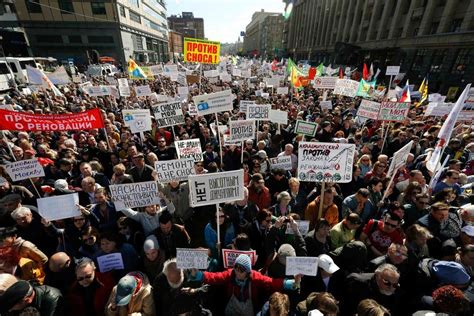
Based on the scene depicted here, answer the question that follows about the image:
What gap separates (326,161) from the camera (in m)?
4.67

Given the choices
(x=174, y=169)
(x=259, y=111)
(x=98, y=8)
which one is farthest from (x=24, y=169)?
(x=98, y=8)

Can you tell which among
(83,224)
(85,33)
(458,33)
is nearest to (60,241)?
(83,224)

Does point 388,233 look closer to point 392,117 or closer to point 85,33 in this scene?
point 392,117

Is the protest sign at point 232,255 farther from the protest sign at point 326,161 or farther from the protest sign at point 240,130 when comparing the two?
the protest sign at point 240,130

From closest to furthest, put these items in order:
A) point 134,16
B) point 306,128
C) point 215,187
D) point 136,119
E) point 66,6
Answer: point 215,187 → point 306,128 → point 136,119 → point 66,6 → point 134,16

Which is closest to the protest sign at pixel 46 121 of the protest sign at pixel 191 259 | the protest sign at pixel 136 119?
the protest sign at pixel 136 119

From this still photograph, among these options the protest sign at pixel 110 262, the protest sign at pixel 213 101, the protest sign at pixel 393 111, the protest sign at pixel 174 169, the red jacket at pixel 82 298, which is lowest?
the red jacket at pixel 82 298

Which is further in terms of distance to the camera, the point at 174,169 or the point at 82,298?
the point at 174,169

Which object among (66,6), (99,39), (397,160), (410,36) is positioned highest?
(66,6)

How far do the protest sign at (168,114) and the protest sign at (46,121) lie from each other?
195cm

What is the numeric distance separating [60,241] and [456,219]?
623 cm

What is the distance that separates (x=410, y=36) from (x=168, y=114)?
35.1 m

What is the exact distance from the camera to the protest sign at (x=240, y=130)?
7016 millimetres

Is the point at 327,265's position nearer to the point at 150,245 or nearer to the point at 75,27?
the point at 150,245
